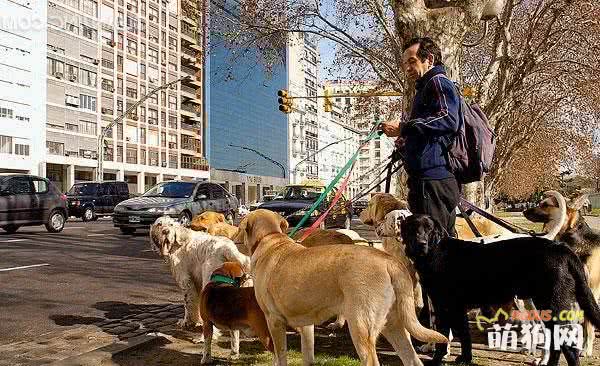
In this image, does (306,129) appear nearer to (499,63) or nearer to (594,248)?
(499,63)

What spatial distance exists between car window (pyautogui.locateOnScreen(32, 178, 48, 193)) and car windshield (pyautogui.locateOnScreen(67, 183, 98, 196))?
12.3 m

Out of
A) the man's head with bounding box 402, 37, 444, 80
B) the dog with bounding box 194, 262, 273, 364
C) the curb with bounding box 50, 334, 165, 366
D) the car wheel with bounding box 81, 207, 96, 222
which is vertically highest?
the man's head with bounding box 402, 37, 444, 80

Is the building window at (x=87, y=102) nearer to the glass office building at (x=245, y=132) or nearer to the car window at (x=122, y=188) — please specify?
the glass office building at (x=245, y=132)

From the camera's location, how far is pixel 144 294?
9.48m

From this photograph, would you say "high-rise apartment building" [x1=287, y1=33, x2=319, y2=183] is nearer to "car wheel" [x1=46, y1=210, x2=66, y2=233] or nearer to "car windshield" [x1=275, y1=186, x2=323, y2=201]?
"car windshield" [x1=275, y1=186, x2=323, y2=201]

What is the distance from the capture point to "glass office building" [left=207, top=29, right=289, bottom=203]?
331ft

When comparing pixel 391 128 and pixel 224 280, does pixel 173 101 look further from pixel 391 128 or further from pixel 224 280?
pixel 391 128

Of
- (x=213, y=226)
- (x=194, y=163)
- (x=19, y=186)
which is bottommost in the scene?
(x=213, y=226)

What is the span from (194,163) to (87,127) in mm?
26126

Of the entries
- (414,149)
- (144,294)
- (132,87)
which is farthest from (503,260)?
(132,87)

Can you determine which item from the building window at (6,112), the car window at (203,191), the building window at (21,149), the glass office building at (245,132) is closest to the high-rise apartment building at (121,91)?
the building window at (21,149)

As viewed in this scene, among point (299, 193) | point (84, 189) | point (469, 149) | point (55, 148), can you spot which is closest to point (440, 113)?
point (469, 149)

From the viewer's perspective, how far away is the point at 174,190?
20.8 m

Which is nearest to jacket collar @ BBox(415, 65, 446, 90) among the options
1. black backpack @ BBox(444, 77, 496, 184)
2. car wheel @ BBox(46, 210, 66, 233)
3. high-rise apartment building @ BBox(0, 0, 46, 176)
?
black backpack @ BBox(444, 77, 496, 184)
